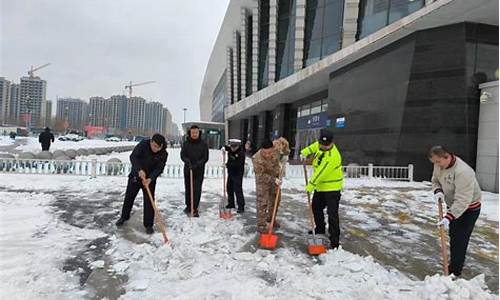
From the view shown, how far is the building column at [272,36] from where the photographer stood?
25250mm

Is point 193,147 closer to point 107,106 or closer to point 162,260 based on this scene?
point 162,260

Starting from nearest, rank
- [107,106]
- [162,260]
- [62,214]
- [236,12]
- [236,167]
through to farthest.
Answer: [162,260]
[62,214]
[236,167]
[236,12]
[107,106]

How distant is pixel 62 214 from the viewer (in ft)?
21.0

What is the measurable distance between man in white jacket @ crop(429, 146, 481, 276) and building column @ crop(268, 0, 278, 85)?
75.2 feet

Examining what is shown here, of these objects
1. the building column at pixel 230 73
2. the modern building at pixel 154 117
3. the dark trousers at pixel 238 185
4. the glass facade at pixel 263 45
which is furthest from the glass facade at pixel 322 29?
the modern building at pixel 154 117

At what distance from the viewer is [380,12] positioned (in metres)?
15.9

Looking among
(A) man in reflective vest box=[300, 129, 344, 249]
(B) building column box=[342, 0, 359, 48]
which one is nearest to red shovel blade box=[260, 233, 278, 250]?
(A) man in reflective vest box=[300, 129, 344, 249]

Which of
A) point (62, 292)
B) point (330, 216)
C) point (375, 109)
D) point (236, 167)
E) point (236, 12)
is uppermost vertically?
point (236, 12)

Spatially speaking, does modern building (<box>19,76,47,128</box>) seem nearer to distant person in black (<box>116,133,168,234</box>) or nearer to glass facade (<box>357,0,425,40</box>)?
glass facade (<box>357,0,425,40</box>)

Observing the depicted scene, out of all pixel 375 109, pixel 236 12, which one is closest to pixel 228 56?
pixel 236 12

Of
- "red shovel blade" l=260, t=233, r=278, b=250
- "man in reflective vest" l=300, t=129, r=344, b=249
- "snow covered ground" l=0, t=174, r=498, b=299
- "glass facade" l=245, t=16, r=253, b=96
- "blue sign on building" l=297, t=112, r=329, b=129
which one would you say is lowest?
"snow covered ground" l=0, t=174, r=498, b=299

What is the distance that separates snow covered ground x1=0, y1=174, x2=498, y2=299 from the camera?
3475 millimetres

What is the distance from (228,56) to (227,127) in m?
10.2

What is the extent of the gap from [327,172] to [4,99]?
111 meters
